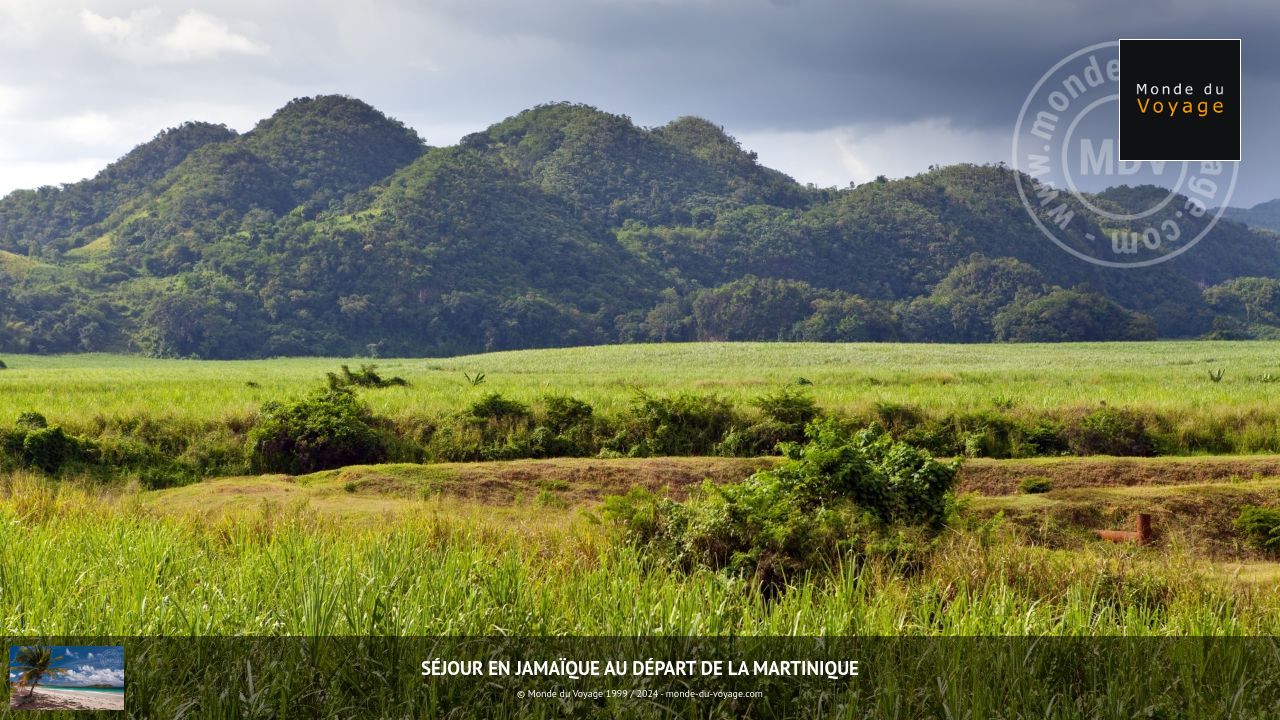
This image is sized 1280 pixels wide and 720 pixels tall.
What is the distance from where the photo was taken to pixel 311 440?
803 inches

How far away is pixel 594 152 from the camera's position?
165 meters

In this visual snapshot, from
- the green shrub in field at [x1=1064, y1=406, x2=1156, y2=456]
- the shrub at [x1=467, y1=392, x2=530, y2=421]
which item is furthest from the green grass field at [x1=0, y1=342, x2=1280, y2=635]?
the shrub at [x1=467, y1=392, x2=530, y2=421]

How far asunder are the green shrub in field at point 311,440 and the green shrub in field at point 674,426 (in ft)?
17.2

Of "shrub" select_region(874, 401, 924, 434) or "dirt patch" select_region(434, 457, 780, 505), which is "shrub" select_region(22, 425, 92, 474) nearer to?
"dirt patch" select_region(434, 457, 780, 505)

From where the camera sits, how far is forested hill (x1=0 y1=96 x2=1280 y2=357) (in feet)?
322

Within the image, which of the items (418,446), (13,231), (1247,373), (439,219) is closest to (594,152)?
(439,219)

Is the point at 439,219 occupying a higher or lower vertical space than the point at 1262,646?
higher

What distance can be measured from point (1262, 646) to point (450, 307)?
326ft

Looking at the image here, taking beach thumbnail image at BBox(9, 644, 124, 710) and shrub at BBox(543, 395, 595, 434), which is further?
shrub at BBox(543, 395, 595, 434)

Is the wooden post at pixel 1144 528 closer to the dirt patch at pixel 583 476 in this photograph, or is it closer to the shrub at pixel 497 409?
the dirt patch at pixel 583 476

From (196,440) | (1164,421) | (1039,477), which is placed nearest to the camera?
(1039,477)

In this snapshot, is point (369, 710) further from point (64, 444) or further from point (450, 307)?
point (450, 307)

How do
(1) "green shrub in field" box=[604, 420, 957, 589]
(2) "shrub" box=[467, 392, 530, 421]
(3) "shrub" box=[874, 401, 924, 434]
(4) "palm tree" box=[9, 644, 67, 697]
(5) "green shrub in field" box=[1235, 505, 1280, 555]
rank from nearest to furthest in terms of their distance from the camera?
1. (4) "palm tree" box=[9, 644, 67, 697]
2. (1) "green shrub in field" box=[604, 420, 957, 589]
3. (5) "green shrub in field" box=[1235, 505, 1280, 555]
4. (2) "shrub" box=[467, 392, 530, 421]
5. (3) "shrub" box=[874, 401, 924, 434]

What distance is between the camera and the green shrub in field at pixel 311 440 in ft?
66.5
